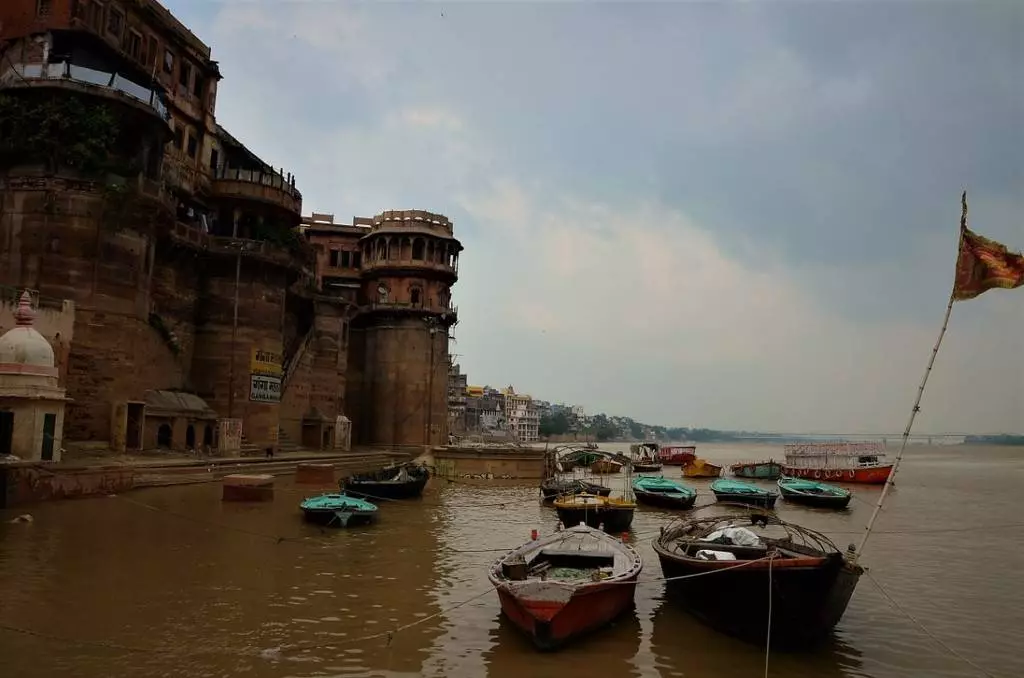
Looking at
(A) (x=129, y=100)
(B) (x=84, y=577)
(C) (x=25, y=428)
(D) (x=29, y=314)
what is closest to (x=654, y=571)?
(B) (x=84, y=577)

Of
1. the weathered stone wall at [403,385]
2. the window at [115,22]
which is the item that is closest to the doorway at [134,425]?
the window at [115,22]

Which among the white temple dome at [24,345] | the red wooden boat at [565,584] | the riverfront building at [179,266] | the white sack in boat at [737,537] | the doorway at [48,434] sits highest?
the riverfront building at [179,266]

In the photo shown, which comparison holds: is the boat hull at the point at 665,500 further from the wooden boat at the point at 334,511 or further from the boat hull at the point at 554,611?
the boat hull at the point at 554,611

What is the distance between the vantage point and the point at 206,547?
56.8ft

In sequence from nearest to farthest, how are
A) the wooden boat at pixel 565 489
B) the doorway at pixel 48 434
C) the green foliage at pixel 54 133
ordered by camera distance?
1. the doorway at pixel 48 434
2. the green foliage at pixel 54 133
3. the wooden boat at pixel 565 489

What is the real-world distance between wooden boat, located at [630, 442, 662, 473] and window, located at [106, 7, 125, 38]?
4592 centimetres

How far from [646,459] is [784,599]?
215ft

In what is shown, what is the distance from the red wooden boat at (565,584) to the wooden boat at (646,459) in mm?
46216

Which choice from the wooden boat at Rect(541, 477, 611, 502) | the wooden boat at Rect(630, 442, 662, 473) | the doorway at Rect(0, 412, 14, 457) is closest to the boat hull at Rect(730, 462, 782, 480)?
the wooden boat at Rect(630, 442, 662, 473)

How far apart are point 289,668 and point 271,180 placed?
37.5 metres

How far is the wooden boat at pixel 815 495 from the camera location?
118ft

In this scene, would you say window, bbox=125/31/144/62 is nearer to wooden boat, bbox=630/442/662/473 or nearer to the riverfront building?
the riverfront building

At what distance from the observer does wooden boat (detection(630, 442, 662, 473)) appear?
67125 mm

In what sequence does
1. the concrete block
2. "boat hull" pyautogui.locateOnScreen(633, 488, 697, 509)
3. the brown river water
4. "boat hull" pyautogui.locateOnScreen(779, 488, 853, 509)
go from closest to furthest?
the brown river water, the concrete block, "boat hull" pyautogui.locateOnScreen(633, 488, 697, 509), "boat hull" pyautogui.locateOnScreen(779, 488, 853, 509)
